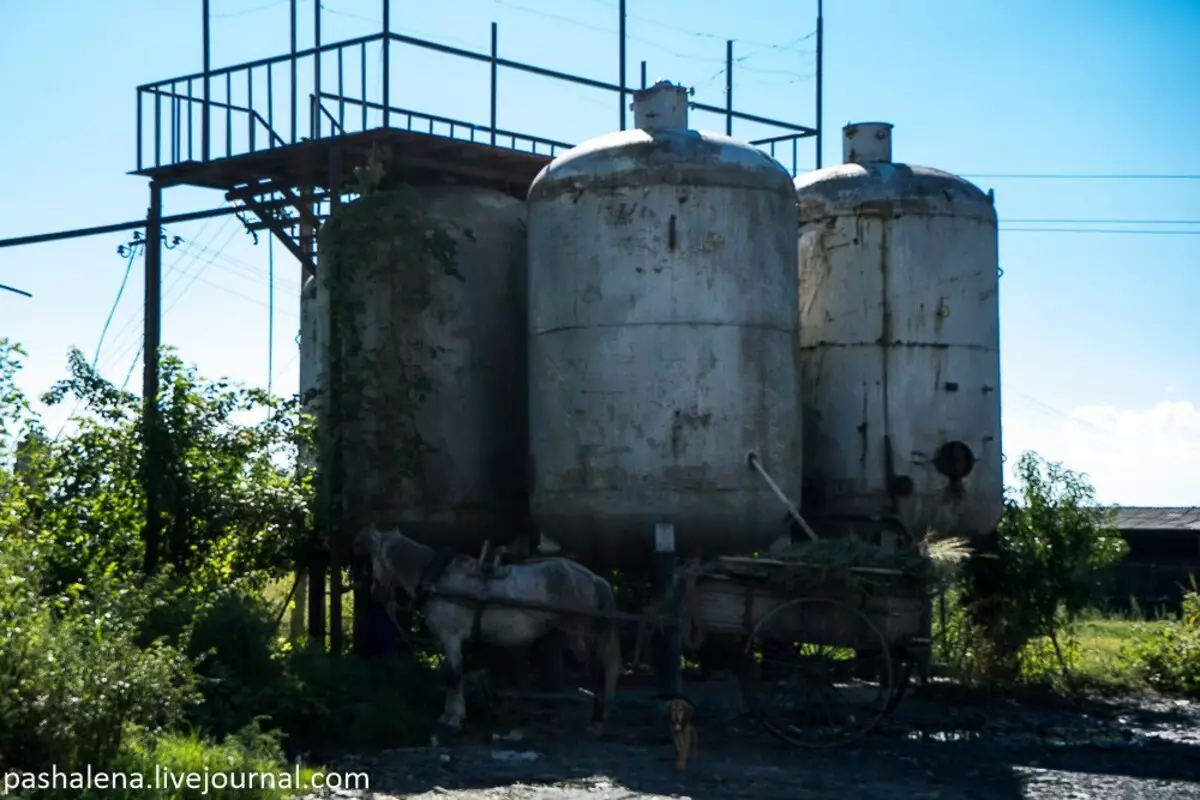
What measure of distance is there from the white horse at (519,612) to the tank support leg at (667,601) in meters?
0.47

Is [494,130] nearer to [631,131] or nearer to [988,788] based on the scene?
[631,131]

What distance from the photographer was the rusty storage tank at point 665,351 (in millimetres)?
15125

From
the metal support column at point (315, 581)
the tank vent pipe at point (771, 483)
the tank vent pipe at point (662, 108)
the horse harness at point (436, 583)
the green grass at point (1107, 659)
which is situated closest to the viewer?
the horse harness at point (436, 583)

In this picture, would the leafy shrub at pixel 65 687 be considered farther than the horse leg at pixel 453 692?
No

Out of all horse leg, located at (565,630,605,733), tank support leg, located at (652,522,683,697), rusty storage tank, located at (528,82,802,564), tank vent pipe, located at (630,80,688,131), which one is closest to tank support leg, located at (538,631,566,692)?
rusty storage tank, located at (528,82,802,564)

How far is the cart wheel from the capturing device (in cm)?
1355

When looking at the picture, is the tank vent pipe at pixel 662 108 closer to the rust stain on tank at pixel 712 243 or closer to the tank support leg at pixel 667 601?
the rust stain on tank at pixel 712 243

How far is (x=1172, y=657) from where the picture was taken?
61.5 feet

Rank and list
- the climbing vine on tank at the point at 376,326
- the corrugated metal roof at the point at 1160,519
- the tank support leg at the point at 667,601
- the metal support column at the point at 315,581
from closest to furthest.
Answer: the tank support leg at the point at 667,601 → the climbing vine on tank at the point at 376,326 → the metal support column at the point at 315,581 → the corrugated metal roof at the point at 1160,519

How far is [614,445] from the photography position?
49.9 feet

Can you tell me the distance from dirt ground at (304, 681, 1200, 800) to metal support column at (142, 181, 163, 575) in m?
4.38

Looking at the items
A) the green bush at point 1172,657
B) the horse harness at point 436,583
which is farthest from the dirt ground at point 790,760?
the green bush at point 1172,657

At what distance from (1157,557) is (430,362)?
74.0 feet

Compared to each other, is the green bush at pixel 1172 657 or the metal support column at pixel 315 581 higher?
the metal support column at pixel 315 581
